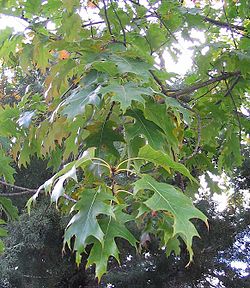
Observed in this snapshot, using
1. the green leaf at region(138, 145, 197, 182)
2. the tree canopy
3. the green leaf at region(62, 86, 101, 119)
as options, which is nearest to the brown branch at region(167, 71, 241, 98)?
the tree canopy

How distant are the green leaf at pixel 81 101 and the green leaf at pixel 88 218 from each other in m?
0.20

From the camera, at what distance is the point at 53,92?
4.48 feet

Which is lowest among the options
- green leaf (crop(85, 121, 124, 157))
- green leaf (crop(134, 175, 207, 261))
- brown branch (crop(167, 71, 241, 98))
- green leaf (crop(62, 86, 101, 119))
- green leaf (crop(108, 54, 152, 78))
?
green leaf (crop(134, 175, 207, 261))

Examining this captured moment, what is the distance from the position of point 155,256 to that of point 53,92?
3400mm

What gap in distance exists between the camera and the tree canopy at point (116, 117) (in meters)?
0.88

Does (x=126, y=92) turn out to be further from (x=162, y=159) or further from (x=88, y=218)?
(x=88, y=218)

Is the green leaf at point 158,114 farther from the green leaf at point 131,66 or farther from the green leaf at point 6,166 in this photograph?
the green leaf at point 6,166

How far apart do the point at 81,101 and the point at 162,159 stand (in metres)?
0.25

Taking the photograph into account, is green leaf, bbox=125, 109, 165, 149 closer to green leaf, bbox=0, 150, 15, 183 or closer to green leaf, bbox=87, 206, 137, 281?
green leaf, bbox=87, 206, 137, 281

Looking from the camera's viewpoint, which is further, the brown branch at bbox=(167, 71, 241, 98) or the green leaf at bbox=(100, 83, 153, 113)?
the brown branch at bbox=(167, 71, 241, 98)

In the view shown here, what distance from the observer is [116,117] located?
122 centimetres

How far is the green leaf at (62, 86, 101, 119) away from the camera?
988 mm

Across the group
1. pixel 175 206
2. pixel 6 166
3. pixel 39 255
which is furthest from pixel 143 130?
pixel 39 255

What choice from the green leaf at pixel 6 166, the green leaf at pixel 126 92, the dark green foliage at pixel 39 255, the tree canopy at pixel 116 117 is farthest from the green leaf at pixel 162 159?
the dark green foliage at pixel 39 255
